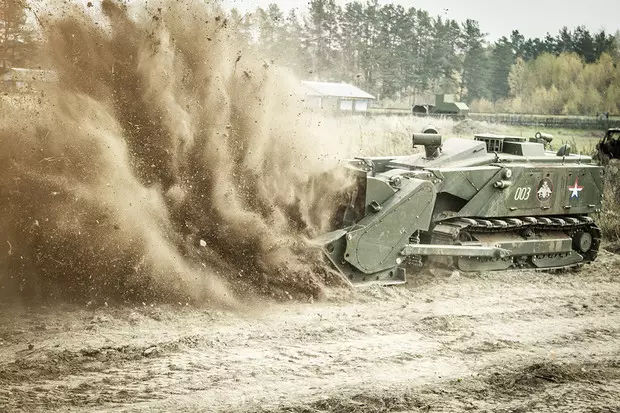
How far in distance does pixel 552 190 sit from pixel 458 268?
8.04 feet

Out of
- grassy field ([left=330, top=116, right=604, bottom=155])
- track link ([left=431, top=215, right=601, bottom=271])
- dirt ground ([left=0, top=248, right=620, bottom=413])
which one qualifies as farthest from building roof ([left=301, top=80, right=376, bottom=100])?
dirt ground ([left=0, top=248, right=620, bottom=413])

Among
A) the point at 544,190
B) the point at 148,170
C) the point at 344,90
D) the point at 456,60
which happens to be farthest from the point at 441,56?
the point at 148,170

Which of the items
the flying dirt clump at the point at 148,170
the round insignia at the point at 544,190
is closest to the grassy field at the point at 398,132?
the flying dirt clump at the point at 148,170

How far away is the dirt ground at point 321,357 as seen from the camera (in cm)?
633

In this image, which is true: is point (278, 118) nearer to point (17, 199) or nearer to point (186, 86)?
point (186, 86)

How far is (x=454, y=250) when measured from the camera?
36.2 ft

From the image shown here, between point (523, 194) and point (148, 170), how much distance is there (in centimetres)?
650

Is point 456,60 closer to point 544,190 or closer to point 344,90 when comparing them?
point 344,90

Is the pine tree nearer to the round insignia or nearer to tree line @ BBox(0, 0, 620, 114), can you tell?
tree line @ BBox(0, 0, 620, 114)

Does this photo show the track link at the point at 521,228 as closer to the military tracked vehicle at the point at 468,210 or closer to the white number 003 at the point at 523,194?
the military tracked vehicle at the point at 468,210

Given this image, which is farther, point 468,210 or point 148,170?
point 468,210

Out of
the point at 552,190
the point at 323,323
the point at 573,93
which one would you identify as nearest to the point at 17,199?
the point at 323,323

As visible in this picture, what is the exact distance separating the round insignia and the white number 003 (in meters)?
0.21

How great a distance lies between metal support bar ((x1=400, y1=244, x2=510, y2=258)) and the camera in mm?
10727
